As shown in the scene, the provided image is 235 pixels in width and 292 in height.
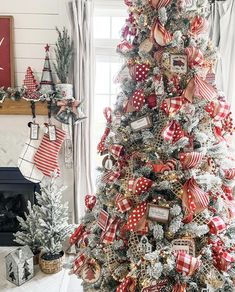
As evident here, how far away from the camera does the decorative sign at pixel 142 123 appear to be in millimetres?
1587

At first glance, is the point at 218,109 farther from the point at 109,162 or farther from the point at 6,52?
the point at 6,52

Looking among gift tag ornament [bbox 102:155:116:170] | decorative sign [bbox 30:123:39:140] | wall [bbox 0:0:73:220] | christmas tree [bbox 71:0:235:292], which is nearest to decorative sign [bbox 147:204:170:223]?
christmas tree [bbox 71:0:235:292]

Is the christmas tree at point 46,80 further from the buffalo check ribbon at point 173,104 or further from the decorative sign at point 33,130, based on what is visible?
the buffalo check ribbon at point 173,104

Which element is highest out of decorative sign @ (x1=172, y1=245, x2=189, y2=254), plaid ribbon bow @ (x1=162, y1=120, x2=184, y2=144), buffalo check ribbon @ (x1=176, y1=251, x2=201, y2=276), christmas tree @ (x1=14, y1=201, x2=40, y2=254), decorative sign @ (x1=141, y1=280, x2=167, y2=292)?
plaid ribbon bow @ (x1=162, y1=120, x2=184, y2=144)

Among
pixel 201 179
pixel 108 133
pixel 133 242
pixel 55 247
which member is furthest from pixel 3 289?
pixel 201 179

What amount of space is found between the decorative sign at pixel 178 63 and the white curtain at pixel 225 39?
1.32m

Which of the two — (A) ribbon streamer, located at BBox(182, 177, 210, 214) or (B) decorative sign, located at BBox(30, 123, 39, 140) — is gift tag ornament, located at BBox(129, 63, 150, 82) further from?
(B) decorative sign, located at BBox(30, 123, 39, 140)

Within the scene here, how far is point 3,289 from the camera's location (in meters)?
2.53

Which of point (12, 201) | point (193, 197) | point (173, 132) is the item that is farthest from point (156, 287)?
point (12, 201)

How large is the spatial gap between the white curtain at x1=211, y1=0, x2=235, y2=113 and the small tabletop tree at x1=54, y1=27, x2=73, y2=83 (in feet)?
4.12

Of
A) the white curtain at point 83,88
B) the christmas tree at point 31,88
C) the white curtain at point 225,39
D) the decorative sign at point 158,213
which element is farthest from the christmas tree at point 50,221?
the white curtain at point 225,39

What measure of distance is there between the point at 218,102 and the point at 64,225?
5.88ft

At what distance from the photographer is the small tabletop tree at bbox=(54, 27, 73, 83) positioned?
2.71 metres

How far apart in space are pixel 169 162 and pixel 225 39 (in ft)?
5.65
